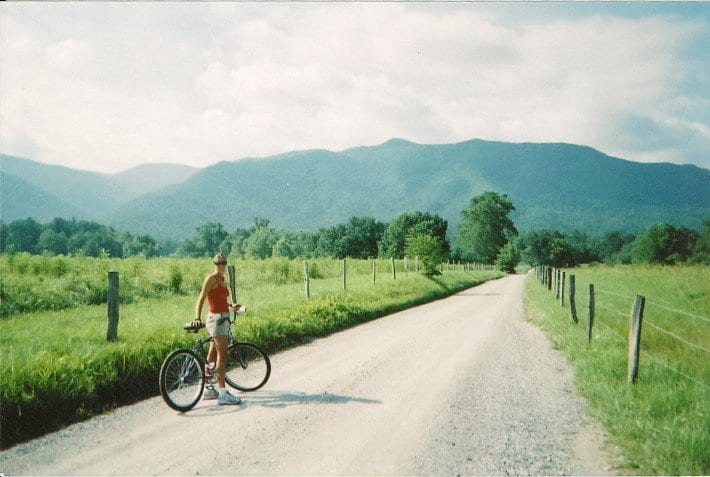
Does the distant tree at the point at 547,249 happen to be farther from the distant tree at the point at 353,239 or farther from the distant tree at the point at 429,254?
the distant tree at the point at 429,254

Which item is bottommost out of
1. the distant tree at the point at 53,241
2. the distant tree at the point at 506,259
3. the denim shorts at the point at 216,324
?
the distant tree at the point at 506,259

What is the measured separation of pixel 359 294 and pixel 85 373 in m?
12.8

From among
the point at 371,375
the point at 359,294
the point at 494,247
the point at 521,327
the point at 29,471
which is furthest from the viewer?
the point at 494,247

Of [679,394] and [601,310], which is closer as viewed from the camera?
[679,394]

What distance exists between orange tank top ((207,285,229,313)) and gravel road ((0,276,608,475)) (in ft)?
4.75

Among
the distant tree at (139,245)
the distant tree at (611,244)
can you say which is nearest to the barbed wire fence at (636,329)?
the distant tree at (139,245)

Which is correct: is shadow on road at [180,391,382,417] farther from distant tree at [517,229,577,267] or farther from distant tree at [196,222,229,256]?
distant tree at [196,222,229,256]

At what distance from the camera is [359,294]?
1847 centimetres

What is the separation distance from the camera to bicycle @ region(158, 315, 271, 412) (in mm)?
6309

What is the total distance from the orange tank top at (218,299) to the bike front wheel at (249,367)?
1.01 meters

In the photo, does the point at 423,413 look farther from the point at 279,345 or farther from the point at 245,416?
the point at 279,345

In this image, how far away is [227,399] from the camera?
6.46m

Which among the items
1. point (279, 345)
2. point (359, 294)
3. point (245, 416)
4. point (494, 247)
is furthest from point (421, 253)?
point (494, 247)

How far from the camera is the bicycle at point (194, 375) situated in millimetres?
6309
